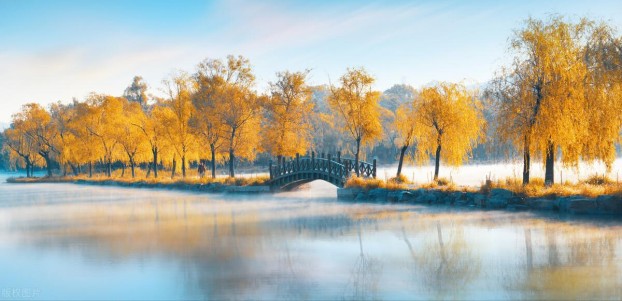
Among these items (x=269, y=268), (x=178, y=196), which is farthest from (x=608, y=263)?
(x=178, y=196)

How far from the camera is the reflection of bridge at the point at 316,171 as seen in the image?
109 ft

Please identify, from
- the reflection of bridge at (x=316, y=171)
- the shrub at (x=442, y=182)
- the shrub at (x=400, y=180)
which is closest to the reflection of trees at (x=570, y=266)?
the shrub at (x=442, y=182)

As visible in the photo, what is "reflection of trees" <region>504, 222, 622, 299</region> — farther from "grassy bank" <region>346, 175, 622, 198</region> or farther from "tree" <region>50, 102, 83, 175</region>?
"tree" <region>50, 102, 83, 175</region>

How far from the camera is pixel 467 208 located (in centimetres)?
2333

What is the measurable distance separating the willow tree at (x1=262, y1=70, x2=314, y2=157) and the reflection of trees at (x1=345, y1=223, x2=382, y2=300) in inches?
1010

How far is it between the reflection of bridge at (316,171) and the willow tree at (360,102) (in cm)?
139

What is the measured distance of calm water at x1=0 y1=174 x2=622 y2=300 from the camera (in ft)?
33.9

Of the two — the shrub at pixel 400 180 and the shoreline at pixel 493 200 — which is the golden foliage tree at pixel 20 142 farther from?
the shrub at pixel 400 180

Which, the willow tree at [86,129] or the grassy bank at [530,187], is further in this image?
the willow tree at [86,129]

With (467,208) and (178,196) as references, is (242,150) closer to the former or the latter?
(178,196)

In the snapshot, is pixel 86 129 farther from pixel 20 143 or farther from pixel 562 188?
pixel 562 188

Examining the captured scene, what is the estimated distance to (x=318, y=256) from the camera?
45.1 ft

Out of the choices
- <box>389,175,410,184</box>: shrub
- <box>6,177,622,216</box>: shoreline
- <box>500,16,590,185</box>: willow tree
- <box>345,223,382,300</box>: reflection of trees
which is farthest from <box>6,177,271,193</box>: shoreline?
<box>345,223,382,300</box>: reflection of trees

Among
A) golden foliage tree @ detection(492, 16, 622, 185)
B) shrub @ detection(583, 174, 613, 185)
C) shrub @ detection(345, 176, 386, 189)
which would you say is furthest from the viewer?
shrub @ detection(345, 176, 386, 189)
